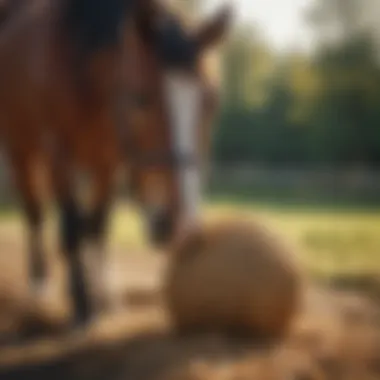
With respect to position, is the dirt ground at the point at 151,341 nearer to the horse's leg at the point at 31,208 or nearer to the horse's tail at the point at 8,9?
the horse's leg at the point at 31,208

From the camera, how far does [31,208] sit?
2.17 meters

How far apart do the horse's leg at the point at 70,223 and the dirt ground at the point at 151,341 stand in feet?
0.15

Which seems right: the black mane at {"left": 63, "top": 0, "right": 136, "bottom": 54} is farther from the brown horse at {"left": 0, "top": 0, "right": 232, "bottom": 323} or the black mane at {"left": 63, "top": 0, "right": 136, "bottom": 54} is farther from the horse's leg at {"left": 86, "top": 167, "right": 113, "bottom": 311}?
the horse's leg at {"left": 86, "top": 167, "right": 113, "bottom": 311}

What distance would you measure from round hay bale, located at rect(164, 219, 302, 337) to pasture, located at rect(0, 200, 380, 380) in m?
0.04

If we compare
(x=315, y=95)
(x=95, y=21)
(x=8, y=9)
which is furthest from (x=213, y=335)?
(x=8, y=9)

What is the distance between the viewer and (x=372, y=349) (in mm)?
1993

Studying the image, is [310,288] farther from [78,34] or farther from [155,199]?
[78,34]

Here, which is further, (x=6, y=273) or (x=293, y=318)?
(x=6, y=273)

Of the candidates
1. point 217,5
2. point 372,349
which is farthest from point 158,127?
point 372,349

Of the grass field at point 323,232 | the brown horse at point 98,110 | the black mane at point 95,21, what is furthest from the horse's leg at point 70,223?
the black mane at point 95,21

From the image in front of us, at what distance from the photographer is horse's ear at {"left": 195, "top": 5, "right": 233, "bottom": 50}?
2.02 metres

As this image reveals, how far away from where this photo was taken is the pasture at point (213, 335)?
6.19ft

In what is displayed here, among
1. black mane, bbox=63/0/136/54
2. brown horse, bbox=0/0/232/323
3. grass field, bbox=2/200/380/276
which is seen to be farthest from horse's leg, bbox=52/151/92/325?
black mane, bbox=63/0/136/54

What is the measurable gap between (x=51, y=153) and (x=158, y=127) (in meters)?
0.26
